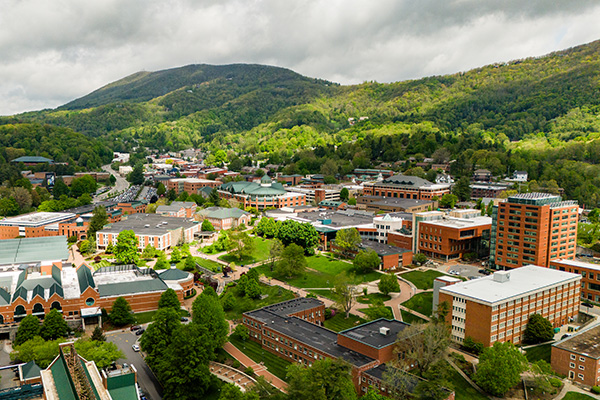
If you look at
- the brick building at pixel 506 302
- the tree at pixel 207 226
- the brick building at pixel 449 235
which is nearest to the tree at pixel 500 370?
the brick building at pixel 506 302

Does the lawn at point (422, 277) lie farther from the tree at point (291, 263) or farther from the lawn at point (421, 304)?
the tree at point (291, 263)

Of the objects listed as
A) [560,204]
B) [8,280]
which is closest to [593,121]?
[560,204]

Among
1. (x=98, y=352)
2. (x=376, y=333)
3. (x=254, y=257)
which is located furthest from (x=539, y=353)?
(x=254, y=257)

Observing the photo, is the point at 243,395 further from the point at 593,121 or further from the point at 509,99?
the point at 509,99

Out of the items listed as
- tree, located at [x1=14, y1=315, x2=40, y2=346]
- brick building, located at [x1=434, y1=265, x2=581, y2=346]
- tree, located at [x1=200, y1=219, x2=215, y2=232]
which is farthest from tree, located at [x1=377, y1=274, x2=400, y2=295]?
tree, located at [x1=200, y1=219, x2=215, y2=232]

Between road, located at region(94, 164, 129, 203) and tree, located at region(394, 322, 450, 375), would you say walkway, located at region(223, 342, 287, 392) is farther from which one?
road, located at region(94, 164, 129, 203)

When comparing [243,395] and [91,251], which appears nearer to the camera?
[243,395]
